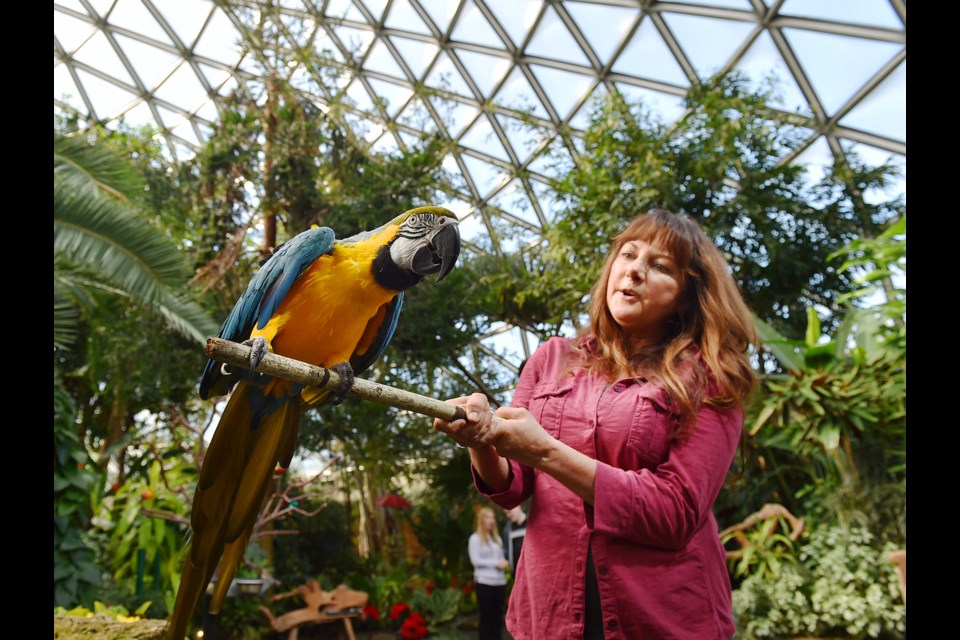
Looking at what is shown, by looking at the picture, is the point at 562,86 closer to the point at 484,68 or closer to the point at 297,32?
the point at 484,68

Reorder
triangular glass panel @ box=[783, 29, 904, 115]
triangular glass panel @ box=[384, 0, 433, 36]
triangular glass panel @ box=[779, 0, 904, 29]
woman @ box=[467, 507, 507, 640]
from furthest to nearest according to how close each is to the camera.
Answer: triangular glass panel @ box=[384, 0, 433, 36]
triangular glass panel @ box=[783, 29, 904, 115]
triangular glass panel @ box=[779, 0, 904, 29]
woman @ box=[467, 507, 507, 640]

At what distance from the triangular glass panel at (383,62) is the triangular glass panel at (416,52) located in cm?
14

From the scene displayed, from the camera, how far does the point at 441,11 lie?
8.66 meters

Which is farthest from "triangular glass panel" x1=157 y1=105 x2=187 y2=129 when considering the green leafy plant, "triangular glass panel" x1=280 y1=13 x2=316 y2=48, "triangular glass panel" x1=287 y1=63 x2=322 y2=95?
the green leafy plant

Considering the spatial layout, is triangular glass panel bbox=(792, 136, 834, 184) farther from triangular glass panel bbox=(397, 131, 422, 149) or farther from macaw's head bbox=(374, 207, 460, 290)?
macaw's head bbox=(374, 207, 460, 290)

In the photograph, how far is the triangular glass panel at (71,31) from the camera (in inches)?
436

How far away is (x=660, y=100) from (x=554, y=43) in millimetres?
1457

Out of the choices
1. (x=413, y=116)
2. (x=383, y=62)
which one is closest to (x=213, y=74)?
(x=383, y=62)

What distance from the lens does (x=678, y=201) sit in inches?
262

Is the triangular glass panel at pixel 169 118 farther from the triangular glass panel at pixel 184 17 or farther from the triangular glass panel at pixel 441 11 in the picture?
the triangular glass panel at pixel 441 11

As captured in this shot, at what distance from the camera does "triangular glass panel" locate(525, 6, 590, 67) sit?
321 inches
